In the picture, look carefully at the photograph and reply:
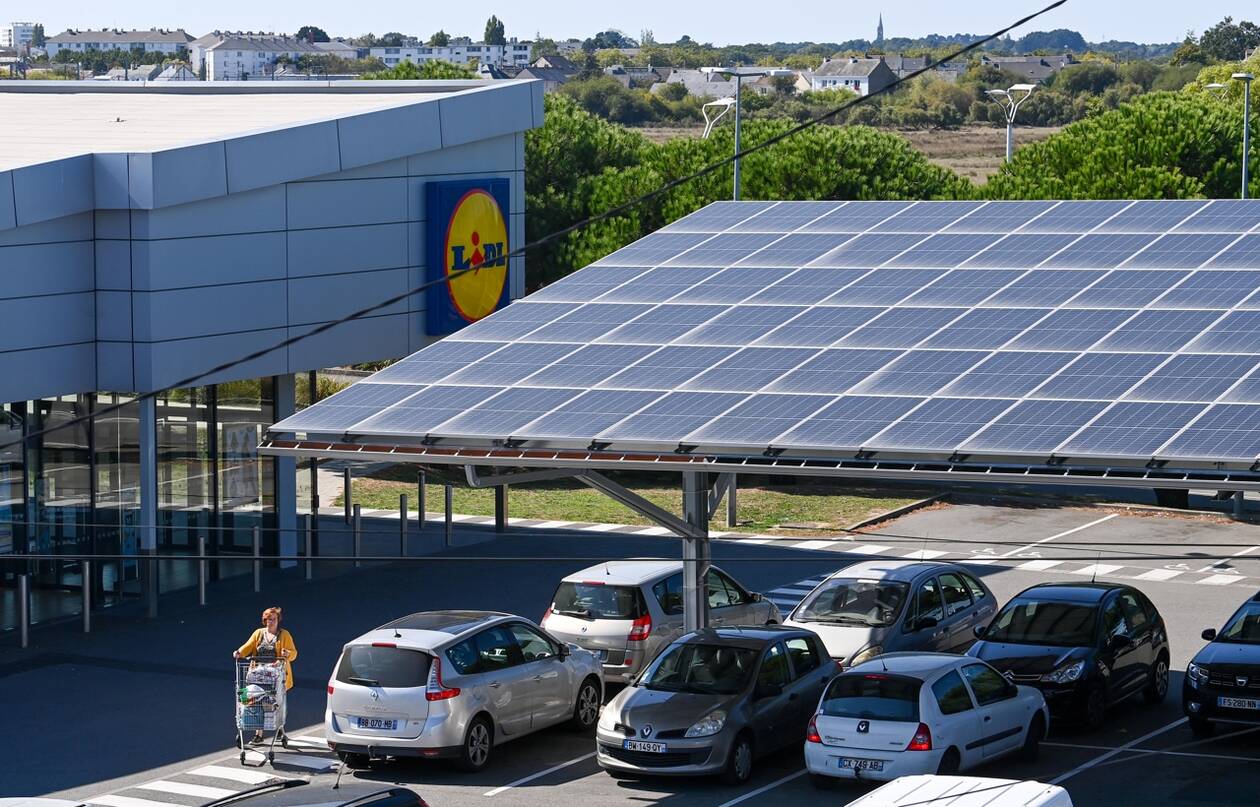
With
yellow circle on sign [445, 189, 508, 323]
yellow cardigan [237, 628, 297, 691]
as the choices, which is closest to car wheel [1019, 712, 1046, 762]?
yellow cardigan [237, 628, 297, 691]

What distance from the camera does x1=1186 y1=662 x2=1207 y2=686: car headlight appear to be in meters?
19.0

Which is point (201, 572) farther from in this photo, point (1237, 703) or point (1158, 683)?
point (1237, 703)

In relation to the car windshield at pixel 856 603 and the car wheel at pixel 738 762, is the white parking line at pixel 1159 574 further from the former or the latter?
the car wheel at pixel 738 762

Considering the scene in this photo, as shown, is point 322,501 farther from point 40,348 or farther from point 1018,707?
point 1018,707

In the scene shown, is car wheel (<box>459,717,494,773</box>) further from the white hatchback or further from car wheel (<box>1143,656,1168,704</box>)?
car wheel (<box>1143,656,1168,704</box>)

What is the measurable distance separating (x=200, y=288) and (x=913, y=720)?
48.5ft

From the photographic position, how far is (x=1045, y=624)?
67.6 ft

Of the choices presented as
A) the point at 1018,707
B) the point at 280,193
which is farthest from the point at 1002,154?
the point at 1018,707

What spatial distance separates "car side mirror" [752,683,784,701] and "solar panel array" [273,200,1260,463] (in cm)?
285

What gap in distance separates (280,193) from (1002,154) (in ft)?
364

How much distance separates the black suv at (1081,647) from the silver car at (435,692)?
521cm

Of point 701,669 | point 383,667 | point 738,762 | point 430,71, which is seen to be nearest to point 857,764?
point 738,762

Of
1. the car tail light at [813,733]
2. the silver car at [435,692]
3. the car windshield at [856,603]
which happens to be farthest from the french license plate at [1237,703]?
the silver car at [435,692]

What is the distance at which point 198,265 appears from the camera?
27406mm
